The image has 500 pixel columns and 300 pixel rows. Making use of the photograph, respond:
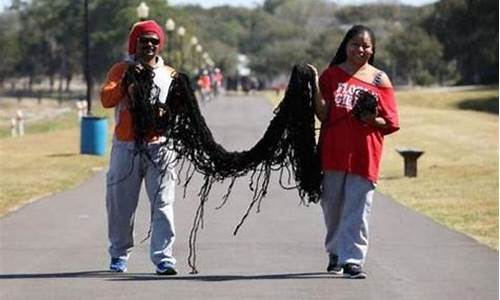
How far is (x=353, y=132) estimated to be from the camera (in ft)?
29.5

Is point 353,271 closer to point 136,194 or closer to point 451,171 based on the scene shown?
point 136,194

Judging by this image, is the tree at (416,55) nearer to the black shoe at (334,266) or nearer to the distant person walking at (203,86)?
the distant person walking at (203,86)

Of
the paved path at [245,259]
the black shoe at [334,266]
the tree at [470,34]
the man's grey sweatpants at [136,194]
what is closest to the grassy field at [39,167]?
the paved path at [245,259]

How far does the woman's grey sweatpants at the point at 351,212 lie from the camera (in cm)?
903

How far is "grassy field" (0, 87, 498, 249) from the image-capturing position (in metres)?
14.8

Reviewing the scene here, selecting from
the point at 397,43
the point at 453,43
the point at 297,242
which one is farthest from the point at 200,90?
the point at 297,242

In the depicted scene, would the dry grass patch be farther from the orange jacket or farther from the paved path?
the orange jacket

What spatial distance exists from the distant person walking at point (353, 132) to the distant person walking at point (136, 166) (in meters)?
1.11

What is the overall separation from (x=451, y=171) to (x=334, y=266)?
12519 mm

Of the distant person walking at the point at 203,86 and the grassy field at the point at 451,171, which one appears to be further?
the distant person walking at the point at 203,86

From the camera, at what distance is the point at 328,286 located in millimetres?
8680

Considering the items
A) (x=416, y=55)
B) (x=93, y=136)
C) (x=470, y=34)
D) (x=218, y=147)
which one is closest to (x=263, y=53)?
(x=416, y=55)

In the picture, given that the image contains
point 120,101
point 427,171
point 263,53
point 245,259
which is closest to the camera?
point 120,101

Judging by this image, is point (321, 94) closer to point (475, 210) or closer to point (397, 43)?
point (475, 210)
